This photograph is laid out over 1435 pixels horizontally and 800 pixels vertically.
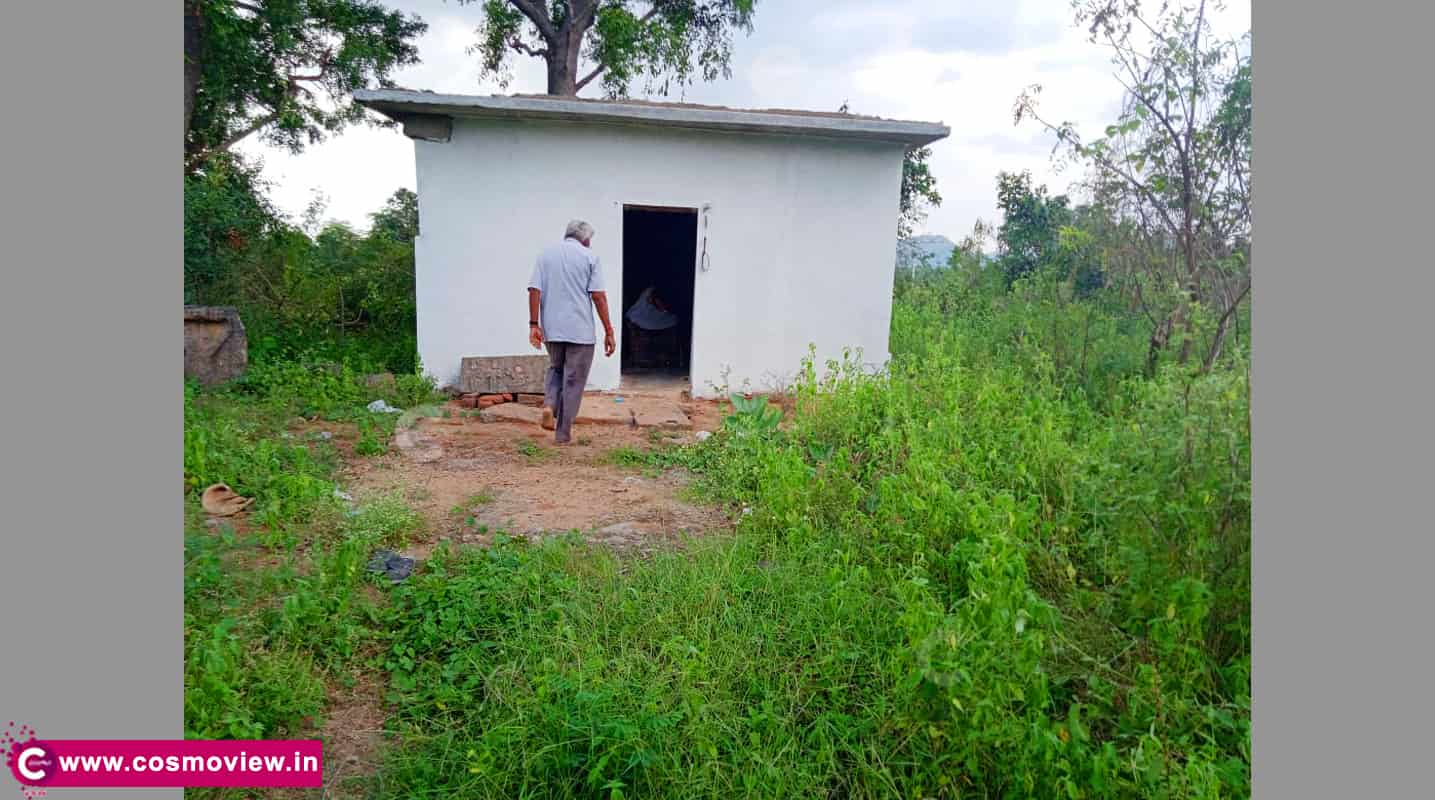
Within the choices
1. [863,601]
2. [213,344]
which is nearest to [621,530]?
[863,601]

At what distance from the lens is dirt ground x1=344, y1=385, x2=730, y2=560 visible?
14.9ft

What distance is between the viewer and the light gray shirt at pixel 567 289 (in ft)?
20.0

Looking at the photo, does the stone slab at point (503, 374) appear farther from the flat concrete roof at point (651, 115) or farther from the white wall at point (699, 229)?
the flat concrete roof at point (651, 115)

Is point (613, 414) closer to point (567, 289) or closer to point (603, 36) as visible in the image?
point (567, 289)

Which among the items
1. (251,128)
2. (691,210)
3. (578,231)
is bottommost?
(578,231)

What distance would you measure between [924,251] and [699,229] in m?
6.57

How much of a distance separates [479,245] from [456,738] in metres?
5.82

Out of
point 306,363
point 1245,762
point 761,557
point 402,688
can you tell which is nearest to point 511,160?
point 306,363

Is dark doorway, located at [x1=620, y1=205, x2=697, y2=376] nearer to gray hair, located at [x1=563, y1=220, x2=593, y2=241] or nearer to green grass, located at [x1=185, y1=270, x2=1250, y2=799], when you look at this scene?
gray hair, located at [x1=563, y1=220, x2=593, y2=241]

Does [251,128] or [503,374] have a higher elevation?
[251,128]

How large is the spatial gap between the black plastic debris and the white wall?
4184mm

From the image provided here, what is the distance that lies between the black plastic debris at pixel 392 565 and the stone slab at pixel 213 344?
15.5 ft

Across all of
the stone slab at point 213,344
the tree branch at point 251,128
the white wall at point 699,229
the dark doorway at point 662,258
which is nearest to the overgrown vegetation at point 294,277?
the stone slab at point 213,344

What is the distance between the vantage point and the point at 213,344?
7688mm
